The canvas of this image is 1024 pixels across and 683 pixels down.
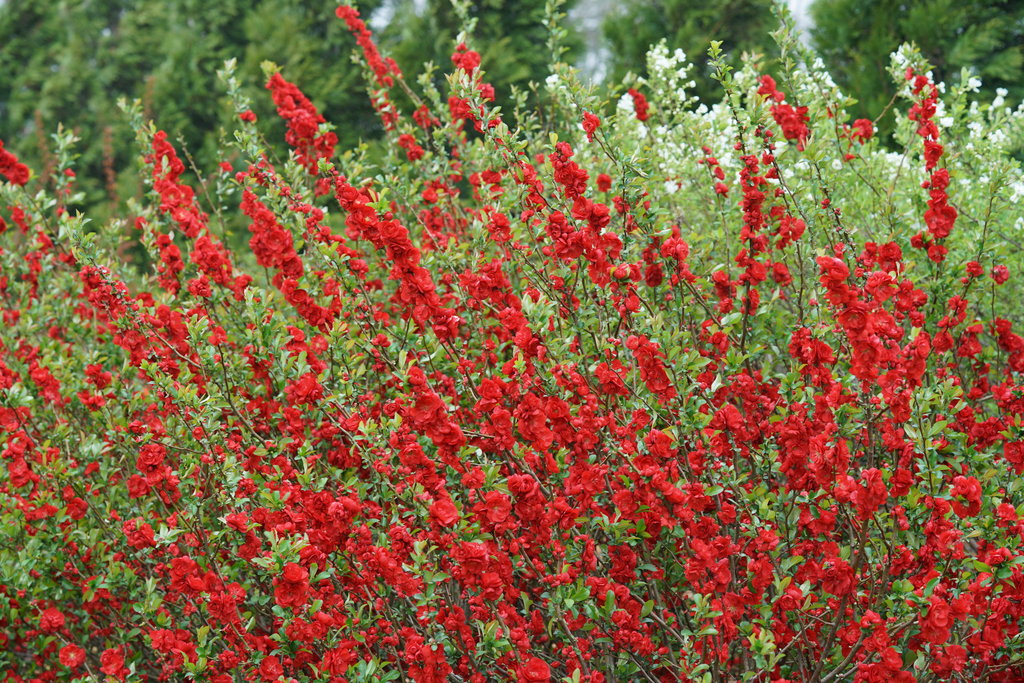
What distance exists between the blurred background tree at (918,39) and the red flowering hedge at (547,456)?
4071mm

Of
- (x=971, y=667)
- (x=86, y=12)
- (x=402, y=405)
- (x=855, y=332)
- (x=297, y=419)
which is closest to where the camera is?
(x=855, y=332)

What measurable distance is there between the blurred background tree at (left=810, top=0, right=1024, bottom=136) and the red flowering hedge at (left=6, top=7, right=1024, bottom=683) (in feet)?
13.4

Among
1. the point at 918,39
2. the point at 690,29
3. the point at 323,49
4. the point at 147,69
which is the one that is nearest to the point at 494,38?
the point at 690,29

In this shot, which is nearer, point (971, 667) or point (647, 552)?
point (971, 667)

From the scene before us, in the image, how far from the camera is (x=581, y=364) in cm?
221

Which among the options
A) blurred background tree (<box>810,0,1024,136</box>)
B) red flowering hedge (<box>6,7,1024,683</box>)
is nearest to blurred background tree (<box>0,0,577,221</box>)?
blurred background tree (<box>810,0,1024,136</box>)

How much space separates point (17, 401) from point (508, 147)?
4.73ft

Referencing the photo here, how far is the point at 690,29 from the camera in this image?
7824mm

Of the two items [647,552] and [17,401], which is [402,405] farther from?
[17,401]

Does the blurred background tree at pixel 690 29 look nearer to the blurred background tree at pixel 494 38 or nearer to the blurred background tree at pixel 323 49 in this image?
the blurred background tree at pixel 323 49

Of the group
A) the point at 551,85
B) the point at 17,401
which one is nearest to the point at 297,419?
the point at 17,401

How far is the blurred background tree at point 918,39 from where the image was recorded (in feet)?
22.3

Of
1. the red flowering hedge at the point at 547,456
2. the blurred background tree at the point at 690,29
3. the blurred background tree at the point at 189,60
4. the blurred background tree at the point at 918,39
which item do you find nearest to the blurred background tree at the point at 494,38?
the blurred background tree at the point at 189,60

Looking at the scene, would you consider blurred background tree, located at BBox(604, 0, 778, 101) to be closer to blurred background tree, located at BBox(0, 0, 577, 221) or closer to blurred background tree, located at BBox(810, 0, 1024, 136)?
blurred background tree, located at BBox(810, 0, 1024, 136)
